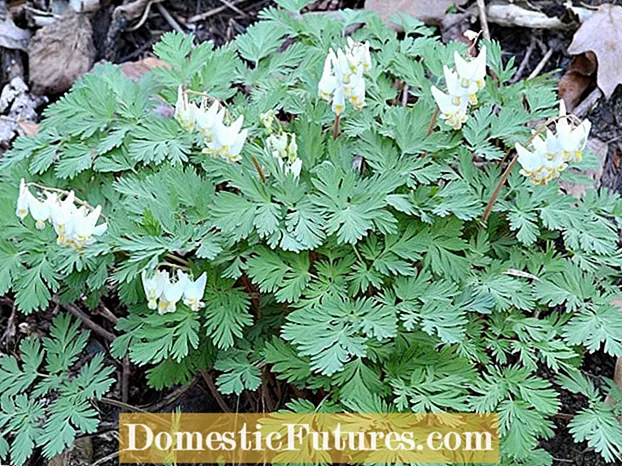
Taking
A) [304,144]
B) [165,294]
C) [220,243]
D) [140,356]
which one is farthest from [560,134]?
[140,356]

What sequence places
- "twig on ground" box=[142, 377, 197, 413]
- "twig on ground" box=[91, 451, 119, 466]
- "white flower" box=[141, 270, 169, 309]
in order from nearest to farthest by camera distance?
1. "white flower" box=[141, 270, 169, 309]
2. "twig on ground" box=[91, 451, 119, 466]
3. "twig on ground" box=[142, 377, 197, 413]

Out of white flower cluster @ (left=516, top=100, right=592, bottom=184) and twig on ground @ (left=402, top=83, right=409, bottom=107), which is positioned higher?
twig on ground @ (left=402, top=83, right=409, bottom=107)

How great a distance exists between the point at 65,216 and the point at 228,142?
603mm

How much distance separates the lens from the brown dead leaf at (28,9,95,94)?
14.6 ft

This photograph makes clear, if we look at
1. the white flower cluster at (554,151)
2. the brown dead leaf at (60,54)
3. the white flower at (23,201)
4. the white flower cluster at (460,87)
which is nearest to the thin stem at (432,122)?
the white flower cluster at (460,87)

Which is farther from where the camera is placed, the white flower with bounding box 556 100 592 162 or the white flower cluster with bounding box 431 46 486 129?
the white flower cluster with bounding box 431 46 486 129

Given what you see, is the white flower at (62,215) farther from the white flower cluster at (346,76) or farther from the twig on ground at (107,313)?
the white flower cluster at (346,76)

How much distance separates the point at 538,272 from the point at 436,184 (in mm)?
523

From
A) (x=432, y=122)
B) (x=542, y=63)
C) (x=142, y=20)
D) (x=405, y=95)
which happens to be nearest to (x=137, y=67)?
(x=142, y=20)

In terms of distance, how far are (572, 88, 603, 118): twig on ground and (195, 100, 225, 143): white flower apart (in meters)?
2.14

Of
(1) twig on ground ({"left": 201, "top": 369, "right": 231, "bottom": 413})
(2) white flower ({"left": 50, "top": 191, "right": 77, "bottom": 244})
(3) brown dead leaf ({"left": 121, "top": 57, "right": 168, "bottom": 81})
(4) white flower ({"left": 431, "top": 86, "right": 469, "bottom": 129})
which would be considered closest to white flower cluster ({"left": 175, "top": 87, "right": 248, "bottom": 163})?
(2) white flower ({"left": 50, "top": 191, "right": 77, "bottom": 244})

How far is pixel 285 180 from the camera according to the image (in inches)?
104

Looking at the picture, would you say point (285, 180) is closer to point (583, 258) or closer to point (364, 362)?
point (364, 362)

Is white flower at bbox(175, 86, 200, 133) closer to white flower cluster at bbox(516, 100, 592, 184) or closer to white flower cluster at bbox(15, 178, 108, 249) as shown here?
white flower cluster at bbox(15, 178, 108, 249)
